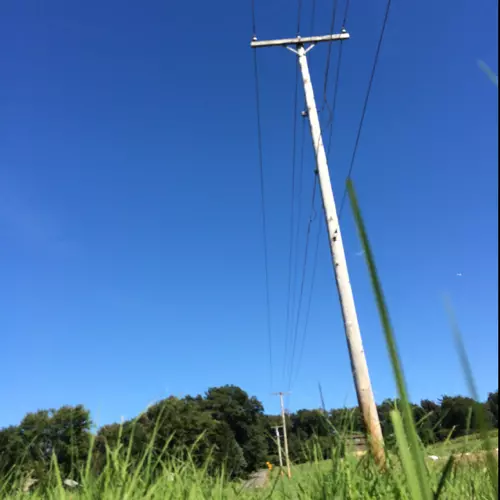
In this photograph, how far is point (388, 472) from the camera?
5.14 feet

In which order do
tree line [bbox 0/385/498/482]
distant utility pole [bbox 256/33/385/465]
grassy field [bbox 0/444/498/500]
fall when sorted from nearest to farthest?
grassy field [bbox 0/444/498/500]
tree line [bbox 0/385/498/482]
distant utility pole [bbox 256/33/385/465]

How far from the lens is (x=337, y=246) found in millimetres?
6922

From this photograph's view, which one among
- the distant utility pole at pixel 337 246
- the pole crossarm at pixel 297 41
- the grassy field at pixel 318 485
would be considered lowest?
the grassy field at pixel 318 485

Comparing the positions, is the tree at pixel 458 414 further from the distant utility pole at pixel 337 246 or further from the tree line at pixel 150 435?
the distant utility pole at pixel 337 246

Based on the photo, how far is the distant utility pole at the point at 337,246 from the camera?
5758mm

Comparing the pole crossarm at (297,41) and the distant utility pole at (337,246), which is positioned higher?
the pole crossarm at (297,41)

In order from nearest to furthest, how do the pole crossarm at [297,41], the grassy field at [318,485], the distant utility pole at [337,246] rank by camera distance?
1. the grassy field at [318,485]
2. the distant utility pole at [337,246]
3. the pole crossarm at [297,41]

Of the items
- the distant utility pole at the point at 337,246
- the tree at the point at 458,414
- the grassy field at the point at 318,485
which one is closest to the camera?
the tree at the point at 458,414

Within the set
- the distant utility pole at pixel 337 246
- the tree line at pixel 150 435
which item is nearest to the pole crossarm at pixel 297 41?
the distant utility pole at pixel 337 246

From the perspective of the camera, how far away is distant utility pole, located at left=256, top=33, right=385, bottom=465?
5758 mm

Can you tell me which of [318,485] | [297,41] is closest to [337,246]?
[297,41]

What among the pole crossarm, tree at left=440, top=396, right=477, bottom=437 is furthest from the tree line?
the pole crossarm

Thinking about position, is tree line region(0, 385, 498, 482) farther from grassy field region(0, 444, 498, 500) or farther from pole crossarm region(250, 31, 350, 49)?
pole crossarm region(250, 31, 350, 49)

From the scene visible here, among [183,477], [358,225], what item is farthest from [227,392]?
[358,225]
